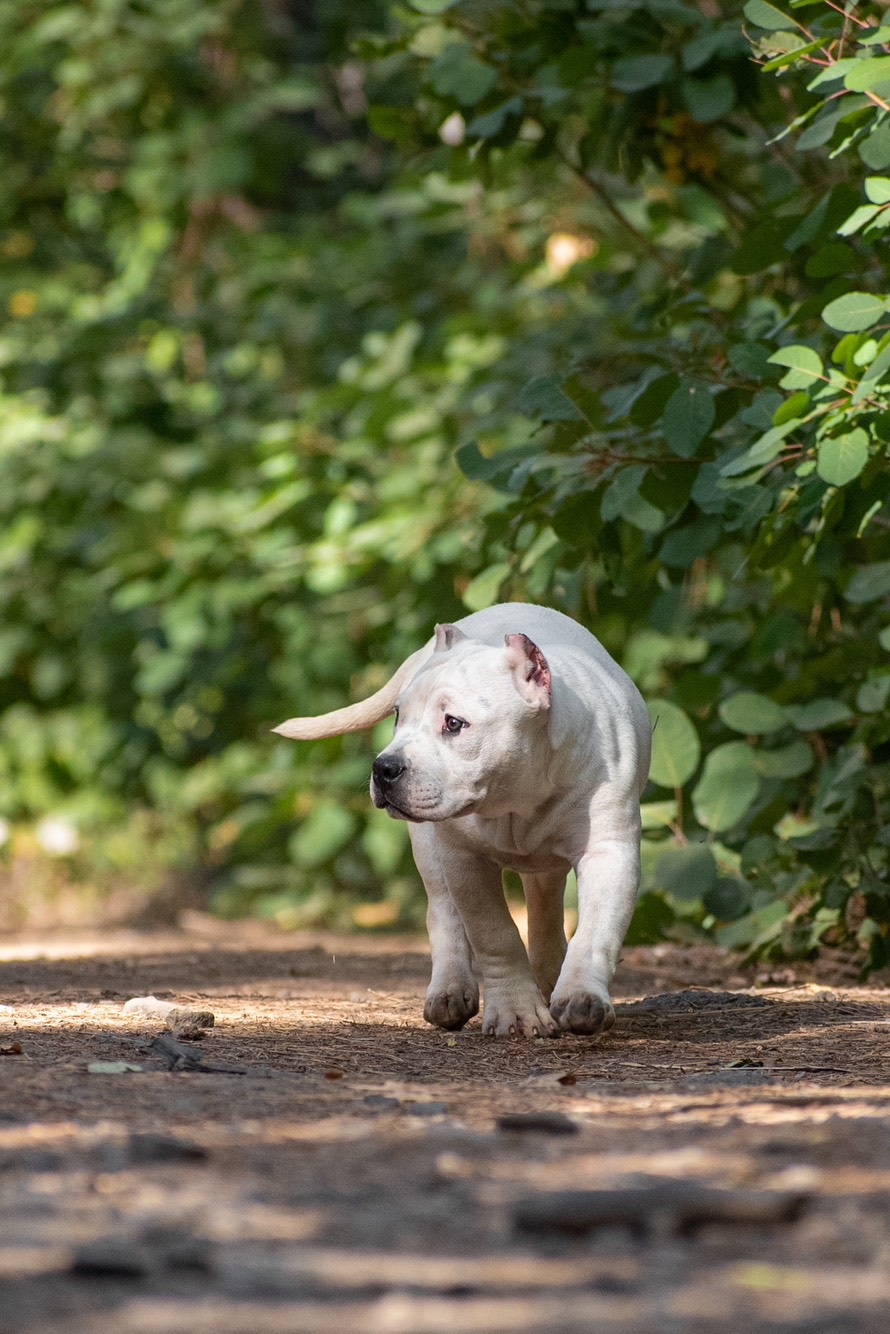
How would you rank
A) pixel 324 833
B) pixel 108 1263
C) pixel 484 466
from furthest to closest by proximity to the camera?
pixel 324 833 < pixel 484 466 < pixel 108 1263

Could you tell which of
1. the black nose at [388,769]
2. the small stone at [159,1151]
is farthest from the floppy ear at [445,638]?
the small stone at [159,1151]

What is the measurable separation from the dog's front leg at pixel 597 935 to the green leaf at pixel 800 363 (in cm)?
106

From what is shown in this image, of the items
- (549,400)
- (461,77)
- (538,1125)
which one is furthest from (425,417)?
(538,1125)

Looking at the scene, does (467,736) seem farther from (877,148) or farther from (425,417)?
(425,417)

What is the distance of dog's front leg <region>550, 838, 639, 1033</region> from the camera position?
321 cm

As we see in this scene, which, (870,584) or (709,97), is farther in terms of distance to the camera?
(709,97)

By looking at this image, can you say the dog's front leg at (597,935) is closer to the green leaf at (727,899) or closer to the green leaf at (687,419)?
the green leaf at (687,419)

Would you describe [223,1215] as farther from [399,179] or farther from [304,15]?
[304,15]

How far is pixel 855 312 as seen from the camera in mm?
3652

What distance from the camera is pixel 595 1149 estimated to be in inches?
81.5

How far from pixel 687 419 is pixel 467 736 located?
117cm

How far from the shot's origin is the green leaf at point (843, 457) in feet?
11.9

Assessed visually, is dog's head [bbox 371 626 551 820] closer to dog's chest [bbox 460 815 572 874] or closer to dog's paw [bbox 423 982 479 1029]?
dog's chest [bbox 460 815 572 874]

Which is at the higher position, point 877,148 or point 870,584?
point 877,148
